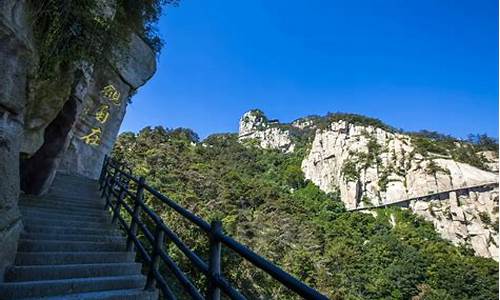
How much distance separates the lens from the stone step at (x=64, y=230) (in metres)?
3.84

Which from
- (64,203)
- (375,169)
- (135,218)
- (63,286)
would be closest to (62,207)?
(64,203)

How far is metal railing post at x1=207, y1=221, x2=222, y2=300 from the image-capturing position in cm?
164

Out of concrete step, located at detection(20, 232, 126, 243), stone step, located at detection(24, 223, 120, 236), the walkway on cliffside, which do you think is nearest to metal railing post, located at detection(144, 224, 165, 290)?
concrete step, located at detection(20, 232, 126, 243)

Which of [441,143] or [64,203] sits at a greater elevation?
[441,143]

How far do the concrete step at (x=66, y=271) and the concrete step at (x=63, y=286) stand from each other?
0.78ft

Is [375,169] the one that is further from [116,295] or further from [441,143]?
[116,295]

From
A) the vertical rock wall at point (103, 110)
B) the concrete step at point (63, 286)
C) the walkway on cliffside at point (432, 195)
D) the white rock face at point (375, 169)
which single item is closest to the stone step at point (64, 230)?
the concrete step at point (63, 286)

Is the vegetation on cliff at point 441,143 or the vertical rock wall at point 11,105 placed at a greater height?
the vegetation on cliff at point 441,143

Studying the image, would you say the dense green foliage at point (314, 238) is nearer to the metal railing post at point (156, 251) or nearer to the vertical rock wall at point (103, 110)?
the vertical rock wall at point (103, 110)

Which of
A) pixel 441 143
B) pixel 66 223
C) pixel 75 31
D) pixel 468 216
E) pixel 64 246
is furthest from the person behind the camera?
pixel 441 143

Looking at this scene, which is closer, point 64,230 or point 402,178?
point 64,230

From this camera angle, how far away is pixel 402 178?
6612cm

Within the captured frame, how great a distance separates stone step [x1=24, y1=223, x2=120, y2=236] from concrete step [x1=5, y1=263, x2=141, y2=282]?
1.15 m

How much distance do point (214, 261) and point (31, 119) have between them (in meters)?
4.94
